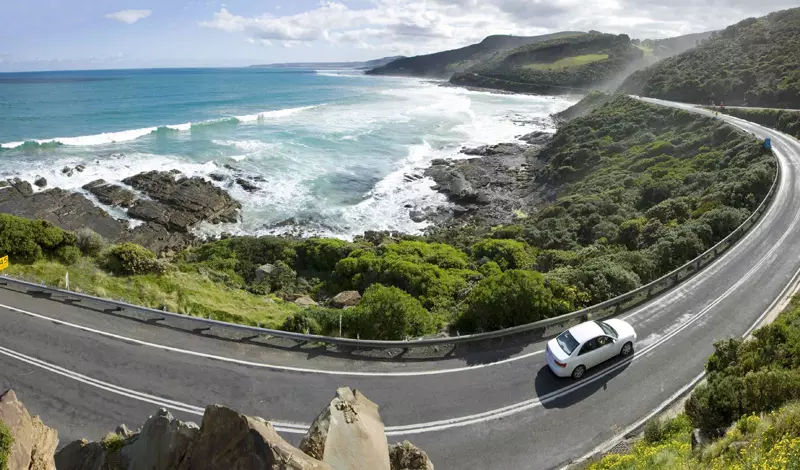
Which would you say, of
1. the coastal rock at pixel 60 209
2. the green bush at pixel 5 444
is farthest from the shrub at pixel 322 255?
the green bush at pixel 5 444

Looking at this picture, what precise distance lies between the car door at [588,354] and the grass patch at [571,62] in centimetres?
14769

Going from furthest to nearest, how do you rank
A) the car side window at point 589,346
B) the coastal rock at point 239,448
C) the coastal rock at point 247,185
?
the coastal rock at point 247,185
the car side window at point 589,346
the coastal rock at point 239,448

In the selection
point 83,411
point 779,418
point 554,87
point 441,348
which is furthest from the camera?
point 554,87

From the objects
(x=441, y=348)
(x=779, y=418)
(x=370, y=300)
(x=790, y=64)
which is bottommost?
(x=441, y=348)

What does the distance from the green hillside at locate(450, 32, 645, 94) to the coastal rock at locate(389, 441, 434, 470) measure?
125m

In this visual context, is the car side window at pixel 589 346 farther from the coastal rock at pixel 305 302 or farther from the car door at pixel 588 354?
the coastal rock at pixel 305 302

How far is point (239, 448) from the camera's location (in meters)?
5.72

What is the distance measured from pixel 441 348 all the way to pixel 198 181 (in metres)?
32.8

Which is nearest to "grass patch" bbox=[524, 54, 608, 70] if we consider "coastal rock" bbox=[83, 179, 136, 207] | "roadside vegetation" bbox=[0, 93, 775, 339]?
"roadside vegetation" bbox=[0, 93, 775, 339]

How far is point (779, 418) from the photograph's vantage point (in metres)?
6.81

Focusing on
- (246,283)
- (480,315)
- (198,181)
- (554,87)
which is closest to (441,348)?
(480,315)

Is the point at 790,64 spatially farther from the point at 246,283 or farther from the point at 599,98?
the point at 246,283

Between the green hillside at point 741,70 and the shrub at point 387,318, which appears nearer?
the shrub at point 387,318

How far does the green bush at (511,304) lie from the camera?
14680mm
